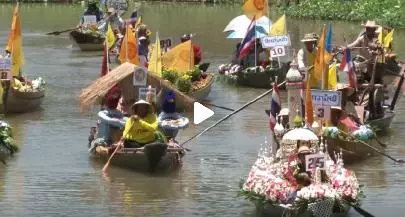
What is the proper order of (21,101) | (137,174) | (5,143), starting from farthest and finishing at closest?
1. (21,101)
2. (5,143)
3. (137,174)

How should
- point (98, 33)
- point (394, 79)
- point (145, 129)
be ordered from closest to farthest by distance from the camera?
point (145, 129) < point (394, 79) < point (98, 33)

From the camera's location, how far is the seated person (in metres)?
16.5

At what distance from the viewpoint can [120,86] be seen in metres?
18.0

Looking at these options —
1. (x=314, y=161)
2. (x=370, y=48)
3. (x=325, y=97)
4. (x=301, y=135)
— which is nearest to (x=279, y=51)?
(x=370, y=48)

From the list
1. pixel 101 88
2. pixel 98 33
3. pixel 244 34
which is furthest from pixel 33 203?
pixel 98 33

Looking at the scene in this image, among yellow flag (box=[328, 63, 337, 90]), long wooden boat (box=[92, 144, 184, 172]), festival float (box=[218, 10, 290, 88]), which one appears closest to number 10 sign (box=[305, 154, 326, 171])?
long wooden boat (box=[92, 144, 184, 172])

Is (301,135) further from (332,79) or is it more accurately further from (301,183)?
(332,79)

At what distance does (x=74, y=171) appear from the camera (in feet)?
54.0

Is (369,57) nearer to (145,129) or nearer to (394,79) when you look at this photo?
(145,129)

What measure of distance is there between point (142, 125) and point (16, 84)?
644cm

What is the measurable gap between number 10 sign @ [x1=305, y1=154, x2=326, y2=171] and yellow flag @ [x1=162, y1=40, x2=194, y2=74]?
34.6 feet

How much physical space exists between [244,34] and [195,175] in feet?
37.5
